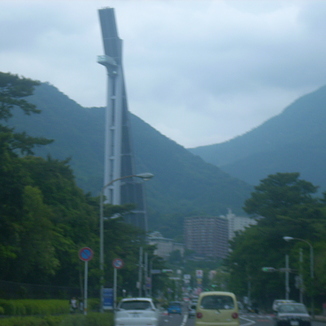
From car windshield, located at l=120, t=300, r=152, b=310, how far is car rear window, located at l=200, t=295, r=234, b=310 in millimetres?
2860

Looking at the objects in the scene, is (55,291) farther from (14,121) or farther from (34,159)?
(14,121)

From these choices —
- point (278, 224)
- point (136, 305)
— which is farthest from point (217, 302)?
point (278, 224)

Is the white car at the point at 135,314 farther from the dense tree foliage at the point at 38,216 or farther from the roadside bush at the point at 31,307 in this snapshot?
the dense tree foliage at the point at 38,216

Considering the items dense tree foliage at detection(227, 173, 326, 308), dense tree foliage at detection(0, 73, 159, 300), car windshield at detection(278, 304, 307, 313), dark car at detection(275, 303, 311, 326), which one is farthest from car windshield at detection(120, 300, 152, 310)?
dense tree foliage at detection(227, 173, 326, 308)

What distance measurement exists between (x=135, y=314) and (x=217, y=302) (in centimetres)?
338

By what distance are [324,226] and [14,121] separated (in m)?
154

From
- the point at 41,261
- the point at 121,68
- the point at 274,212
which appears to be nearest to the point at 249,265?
the point at 274,212

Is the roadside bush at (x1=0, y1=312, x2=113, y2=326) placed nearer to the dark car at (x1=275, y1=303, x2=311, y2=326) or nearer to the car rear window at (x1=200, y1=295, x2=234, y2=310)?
the car rear window at (x1=200, y1=295, x2=234, y2=310)

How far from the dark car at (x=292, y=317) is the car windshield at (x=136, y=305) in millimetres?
8573

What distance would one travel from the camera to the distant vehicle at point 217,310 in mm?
19438

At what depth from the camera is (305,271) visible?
50.2 meters

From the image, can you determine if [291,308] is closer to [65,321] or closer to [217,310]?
[217,310]

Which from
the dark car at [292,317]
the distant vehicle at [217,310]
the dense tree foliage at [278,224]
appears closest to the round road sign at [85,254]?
the distant vehicle at [217,310]

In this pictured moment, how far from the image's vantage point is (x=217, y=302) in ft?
65.2
